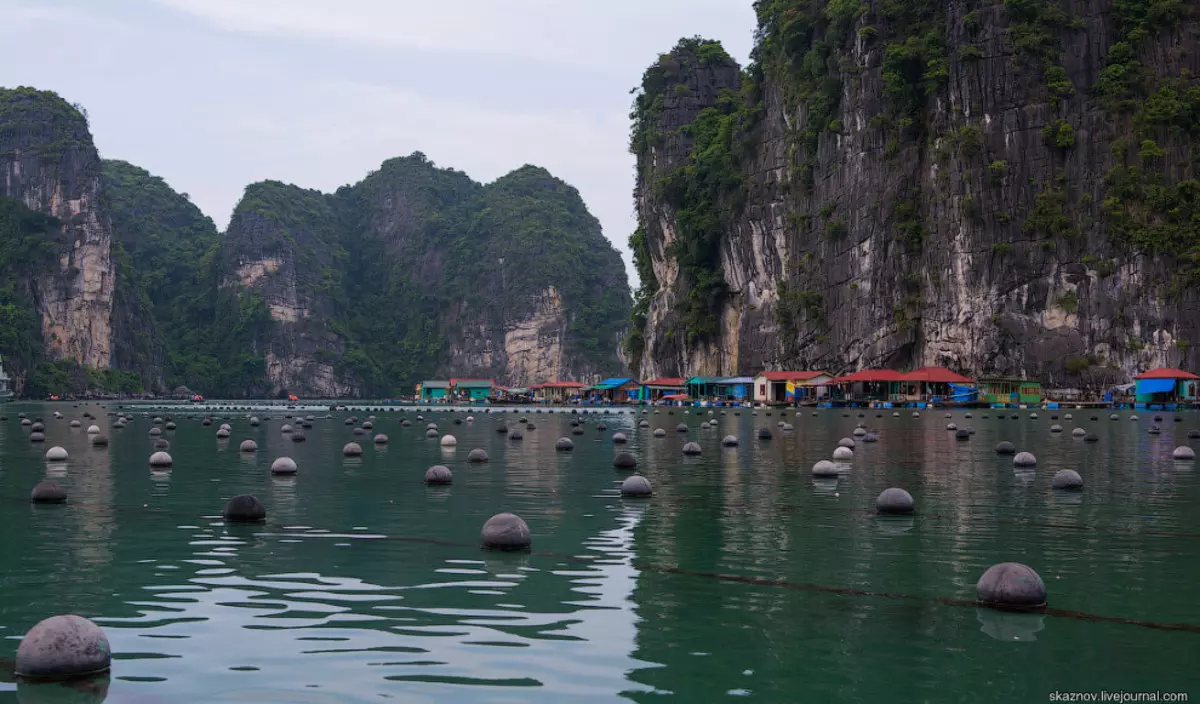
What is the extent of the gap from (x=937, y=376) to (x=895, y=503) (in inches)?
2921

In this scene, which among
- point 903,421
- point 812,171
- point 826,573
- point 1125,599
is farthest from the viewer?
point 812,171

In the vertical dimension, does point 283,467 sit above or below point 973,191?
below

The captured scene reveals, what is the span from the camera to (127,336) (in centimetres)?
19200

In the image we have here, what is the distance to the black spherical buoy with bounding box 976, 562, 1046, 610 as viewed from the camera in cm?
984

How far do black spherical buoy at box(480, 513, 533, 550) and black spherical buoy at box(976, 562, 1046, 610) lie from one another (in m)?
5.51

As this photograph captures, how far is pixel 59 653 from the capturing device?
7.61 metres

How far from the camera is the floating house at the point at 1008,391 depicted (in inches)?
3401

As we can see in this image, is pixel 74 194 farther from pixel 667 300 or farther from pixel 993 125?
pixel 993 125

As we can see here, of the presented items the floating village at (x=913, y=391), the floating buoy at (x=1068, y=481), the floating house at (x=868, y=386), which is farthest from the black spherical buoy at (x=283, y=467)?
the floating house at (x=868, y=386)

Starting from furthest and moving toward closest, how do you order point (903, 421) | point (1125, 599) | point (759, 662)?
point (903, 421), point (1125, 599), point (759, 662)

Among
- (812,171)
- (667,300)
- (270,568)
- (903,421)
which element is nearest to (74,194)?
(667,300)

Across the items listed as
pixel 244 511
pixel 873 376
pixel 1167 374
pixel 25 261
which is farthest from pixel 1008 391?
pixel 25 261

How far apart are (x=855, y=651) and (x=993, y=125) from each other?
3641 inches

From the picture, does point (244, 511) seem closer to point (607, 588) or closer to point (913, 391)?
point (607, 588)
